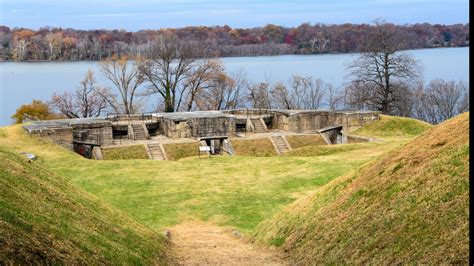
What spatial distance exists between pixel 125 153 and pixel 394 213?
21650 millimetres

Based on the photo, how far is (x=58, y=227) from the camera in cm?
836

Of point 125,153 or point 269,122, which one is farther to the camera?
point 269,122

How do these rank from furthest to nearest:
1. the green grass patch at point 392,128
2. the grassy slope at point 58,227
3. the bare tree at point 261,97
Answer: the bare tree at point 261,97 → the green grass patch at point 392,128 → the grassy slope at point 58,227

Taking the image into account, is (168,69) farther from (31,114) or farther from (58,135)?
(58,135)

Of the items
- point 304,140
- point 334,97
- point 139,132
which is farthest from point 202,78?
point 304,140

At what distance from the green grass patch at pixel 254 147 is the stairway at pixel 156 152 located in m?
3.70

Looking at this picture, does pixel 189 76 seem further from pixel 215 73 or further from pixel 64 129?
pixel 64 129

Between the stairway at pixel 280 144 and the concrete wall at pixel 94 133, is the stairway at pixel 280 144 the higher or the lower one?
the lower one

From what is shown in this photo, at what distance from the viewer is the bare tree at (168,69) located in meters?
50.2

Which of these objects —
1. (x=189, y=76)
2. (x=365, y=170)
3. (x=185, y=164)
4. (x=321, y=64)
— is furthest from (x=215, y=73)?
(x=321, y=64)

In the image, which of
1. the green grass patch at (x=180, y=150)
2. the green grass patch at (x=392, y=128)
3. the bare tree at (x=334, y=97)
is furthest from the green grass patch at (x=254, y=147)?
the bare tree at (x=334, y=97)

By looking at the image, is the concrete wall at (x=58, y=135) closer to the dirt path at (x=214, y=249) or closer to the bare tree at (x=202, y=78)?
the dirt path at (x=214, y=249)

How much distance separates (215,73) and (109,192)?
3487 cm

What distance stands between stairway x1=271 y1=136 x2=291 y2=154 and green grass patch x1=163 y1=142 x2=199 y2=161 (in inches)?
163
